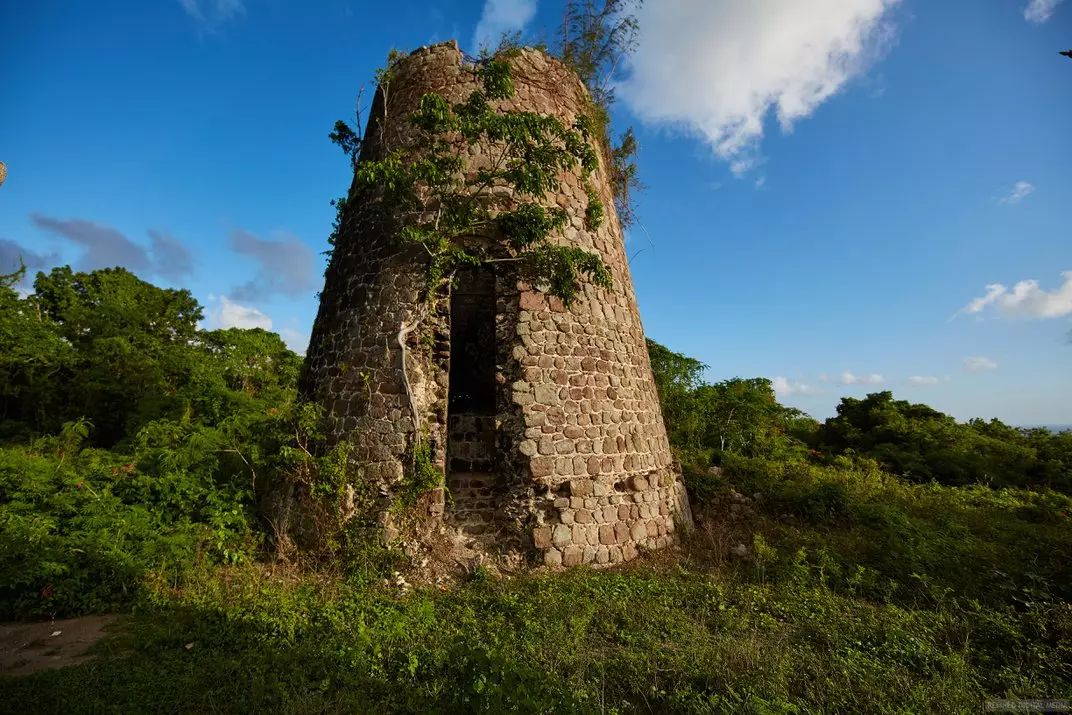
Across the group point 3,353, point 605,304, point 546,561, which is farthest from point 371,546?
point 3,353

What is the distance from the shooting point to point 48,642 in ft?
14.9

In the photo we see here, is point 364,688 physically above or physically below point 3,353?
below

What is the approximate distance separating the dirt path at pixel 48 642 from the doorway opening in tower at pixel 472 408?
13.3 feet

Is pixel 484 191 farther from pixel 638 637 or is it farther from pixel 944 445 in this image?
pixel 944 445

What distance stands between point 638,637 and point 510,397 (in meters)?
3.35

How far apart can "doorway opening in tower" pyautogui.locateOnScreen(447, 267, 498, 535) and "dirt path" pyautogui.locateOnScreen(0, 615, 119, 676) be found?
13.3ft

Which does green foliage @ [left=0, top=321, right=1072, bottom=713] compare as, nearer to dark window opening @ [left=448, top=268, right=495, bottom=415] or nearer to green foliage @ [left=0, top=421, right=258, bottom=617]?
green foliage @ [left=0, top=421, right=258, bottom=617]

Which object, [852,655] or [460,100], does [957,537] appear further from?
[460,100]

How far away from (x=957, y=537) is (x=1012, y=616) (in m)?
2.78

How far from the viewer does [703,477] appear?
9.73 meters

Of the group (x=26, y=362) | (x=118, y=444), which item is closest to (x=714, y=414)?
(x=118, y=444)

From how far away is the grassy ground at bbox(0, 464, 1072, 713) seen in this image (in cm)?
350

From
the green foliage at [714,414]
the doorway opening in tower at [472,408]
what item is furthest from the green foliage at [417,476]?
the green foliage at [714,414]

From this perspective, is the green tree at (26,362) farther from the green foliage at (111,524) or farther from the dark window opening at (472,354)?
the dark window opening at (472,354)
